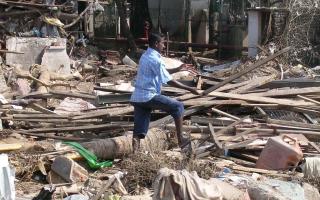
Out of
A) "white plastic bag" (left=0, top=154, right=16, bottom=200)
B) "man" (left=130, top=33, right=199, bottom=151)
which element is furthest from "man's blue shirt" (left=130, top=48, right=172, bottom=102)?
"white plastic bag" (left=0, top=154, right=16, bottom=200)

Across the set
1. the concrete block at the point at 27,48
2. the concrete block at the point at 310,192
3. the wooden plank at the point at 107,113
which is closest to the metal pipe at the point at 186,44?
the concrete block at the point at 27,48

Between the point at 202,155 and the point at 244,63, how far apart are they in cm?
858

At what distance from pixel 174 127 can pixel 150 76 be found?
1460 millimetres

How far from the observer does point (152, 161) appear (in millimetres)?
6801

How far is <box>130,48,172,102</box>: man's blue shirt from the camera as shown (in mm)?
7371

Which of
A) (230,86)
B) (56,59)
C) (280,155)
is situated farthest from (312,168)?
(56,59)

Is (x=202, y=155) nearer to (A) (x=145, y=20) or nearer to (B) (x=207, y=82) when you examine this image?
(B) (x=207, y=82)

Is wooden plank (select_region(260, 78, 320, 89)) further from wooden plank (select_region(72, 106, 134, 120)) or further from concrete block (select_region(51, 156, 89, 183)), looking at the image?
concrete block (select_region(51, 156, 89, 183))

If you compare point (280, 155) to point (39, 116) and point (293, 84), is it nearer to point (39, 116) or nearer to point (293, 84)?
point (293, 84)

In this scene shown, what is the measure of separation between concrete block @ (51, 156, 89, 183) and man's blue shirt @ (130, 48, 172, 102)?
1.21 m

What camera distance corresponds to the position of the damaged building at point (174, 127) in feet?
21.1

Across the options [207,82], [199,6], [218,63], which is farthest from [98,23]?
[207,82]

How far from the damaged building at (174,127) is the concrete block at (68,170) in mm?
16

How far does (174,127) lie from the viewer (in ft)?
28.5
